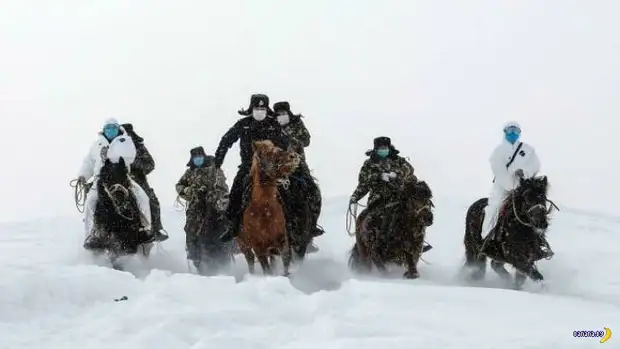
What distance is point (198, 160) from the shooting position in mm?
13609

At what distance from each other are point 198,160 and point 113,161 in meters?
1.57

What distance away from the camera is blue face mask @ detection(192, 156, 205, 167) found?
13.6 meters

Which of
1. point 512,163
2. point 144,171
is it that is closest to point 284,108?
point 144,171

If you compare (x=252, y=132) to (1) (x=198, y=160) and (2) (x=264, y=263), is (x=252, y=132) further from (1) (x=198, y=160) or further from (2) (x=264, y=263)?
(2) (x=264, y=263)

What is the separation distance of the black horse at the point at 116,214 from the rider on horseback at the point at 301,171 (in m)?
2.37

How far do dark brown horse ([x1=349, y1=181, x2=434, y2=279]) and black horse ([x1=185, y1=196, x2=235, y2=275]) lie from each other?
2.31 m

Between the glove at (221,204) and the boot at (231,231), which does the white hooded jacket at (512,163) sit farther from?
the glove at (221,204)

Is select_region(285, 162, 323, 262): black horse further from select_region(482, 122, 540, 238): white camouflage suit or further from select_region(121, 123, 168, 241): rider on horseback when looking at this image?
select_region(482, 122, 540, 238): white camouflage suit

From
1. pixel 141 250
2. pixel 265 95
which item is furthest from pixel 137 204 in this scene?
pixel 265 95

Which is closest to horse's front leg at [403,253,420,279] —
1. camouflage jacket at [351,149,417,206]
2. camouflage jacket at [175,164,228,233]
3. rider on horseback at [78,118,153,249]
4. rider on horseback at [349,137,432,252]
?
rider on horseback at [349,137,432,252]

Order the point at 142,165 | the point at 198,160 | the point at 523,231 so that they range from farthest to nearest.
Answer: the point at 142,165, the point at 198,160, the point at 523,231

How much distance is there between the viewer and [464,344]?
7004mm

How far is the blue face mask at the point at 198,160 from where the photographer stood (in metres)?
13.6

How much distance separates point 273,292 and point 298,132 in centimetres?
639
